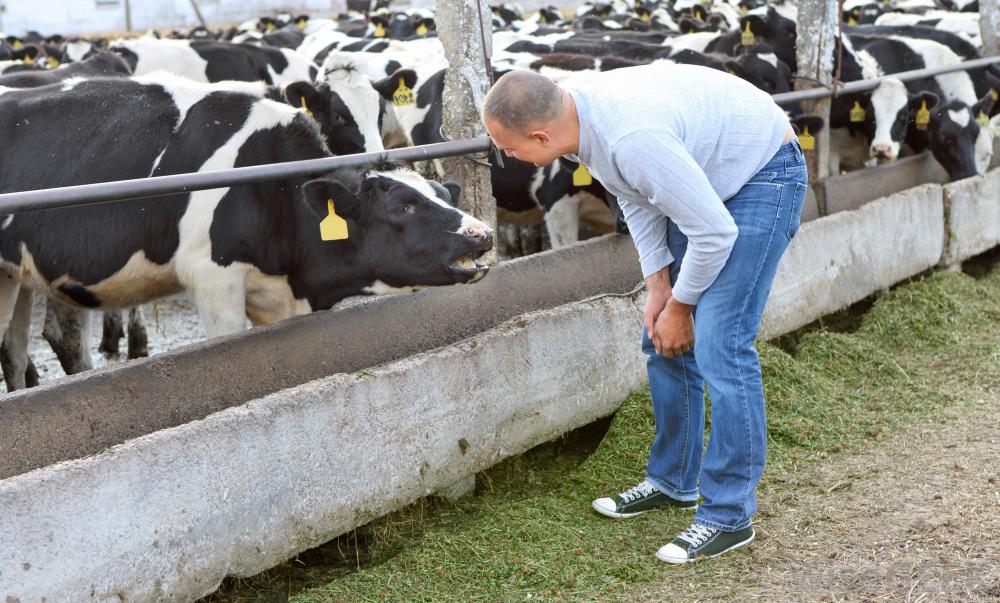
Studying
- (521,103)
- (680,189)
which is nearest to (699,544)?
(680,189)

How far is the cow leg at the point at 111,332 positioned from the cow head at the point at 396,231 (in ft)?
8.36

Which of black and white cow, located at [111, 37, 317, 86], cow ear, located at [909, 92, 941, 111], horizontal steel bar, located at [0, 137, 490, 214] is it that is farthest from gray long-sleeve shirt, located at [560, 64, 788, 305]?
black and white cow, located at [111, 37, 317, 86]

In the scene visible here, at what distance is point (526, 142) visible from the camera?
9.71 ft

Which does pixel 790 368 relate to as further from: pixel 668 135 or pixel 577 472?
pixel 668 135

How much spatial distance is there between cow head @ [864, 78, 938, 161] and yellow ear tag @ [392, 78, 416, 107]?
3.26 meters

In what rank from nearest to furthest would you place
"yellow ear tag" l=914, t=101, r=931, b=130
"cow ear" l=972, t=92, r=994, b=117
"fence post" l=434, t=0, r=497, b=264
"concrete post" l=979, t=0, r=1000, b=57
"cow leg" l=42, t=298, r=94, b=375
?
1. "fence post" l=434, t=0, r=497, b=264
2. "cow leg" l=42, t=298, r=94, b=375
3. "yellow ear tag" l=914, t=101, r=931, b=130
4. "cow ear" l=972, t=92, r=994, b=117
5. "concrete post" l=979, t=0, r=1000, b=57

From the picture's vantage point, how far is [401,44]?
1061 centimetres

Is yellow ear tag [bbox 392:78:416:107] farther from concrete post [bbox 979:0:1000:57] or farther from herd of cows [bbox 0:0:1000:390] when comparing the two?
concrete post [bbox 979:0:1000:57]

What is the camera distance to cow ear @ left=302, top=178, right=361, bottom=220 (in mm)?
4203

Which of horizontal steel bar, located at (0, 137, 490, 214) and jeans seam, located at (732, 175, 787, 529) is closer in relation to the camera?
horizontal steel bar, located at (0, 137, 490, 214)

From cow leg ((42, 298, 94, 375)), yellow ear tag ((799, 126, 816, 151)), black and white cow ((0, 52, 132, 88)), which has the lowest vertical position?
cow leg ((42, 298, 94, 375))

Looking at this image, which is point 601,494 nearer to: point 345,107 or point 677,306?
point 677,306

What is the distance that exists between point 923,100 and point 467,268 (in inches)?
209

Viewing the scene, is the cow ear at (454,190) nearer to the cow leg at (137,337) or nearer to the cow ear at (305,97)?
the cow ear at (305,97)
